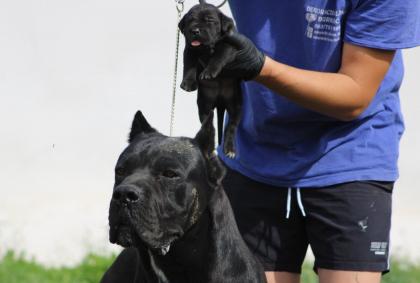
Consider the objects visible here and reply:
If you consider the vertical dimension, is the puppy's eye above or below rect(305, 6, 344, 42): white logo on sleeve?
below

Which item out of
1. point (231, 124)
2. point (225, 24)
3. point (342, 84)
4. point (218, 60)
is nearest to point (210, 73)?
point (218, 60)

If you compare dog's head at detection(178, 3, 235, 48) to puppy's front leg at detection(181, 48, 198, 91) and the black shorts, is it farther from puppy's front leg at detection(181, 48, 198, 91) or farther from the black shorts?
the black shorts

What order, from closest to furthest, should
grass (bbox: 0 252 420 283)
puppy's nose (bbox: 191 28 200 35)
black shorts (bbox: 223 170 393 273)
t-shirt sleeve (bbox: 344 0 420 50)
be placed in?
puppy's nose (bbox: 191 28 200 35), t-shirt sleeve (bbox: 344 0 420 50), black shorts (bbox: 223 170 393 273), grass (bbox: 0 252 420 283)

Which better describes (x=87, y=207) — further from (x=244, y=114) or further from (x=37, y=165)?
(x=244, y=114)

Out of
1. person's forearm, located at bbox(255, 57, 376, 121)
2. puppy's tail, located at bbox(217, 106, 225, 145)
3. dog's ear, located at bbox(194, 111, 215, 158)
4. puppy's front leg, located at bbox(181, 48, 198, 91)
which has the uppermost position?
puppy's front leg, located at bbox(181, 48, 198, 91)

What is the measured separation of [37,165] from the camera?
7.88 metres

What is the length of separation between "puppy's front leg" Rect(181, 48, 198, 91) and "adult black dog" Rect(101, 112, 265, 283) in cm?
32

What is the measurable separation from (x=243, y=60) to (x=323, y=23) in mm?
634

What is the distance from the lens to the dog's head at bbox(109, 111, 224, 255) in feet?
12.1

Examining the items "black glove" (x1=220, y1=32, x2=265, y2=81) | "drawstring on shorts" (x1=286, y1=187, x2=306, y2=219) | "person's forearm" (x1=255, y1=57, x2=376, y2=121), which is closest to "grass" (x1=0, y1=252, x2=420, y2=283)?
"drawstring on shorts" (x1=286, y1=187, x2=306, y2=219)

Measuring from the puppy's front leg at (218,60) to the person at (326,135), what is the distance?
50 centimetres

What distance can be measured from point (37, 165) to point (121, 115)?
2.56ft

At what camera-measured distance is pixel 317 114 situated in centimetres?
429

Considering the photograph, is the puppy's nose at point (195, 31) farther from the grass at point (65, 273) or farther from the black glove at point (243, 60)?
the grass at point (65, 273)
